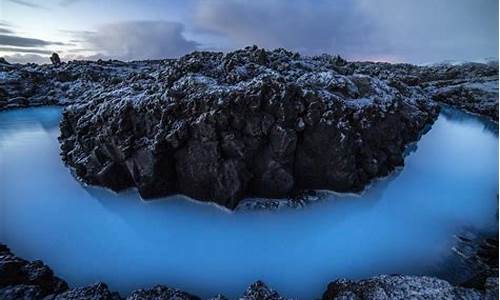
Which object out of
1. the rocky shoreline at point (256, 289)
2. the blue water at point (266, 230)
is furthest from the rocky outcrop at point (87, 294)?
the blue water at point (266, 230)

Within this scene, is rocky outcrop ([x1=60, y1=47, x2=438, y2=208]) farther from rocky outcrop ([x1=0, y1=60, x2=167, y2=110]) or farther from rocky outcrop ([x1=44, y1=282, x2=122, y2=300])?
rocky outcrop ([x1=0, y1=60, x2=167, y2=110])

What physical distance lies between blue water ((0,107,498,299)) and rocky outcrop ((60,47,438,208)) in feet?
2.19

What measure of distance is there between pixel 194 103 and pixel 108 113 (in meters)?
3.20

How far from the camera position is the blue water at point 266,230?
6.15 metres

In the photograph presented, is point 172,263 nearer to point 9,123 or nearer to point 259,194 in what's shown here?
point 259,194

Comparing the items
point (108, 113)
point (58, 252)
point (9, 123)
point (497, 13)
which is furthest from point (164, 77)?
point (9, 123)

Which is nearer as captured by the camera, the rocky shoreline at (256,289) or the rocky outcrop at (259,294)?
the rocky shoreline at (256,289)

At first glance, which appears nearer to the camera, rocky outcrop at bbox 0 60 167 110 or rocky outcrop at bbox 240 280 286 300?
rocky outcrop at bbox 240 280 286 300

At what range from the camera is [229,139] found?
8.80 meters

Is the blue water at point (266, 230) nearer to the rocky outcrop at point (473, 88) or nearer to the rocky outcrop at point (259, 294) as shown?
the rocky outcrop at point (473, 88)

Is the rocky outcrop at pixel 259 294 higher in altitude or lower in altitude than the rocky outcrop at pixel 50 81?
lower

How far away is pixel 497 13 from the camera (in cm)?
387

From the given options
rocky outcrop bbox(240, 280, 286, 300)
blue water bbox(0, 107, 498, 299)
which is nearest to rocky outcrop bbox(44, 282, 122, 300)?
blue water bbox(0, 107, 498, 299)

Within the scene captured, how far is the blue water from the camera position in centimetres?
615
